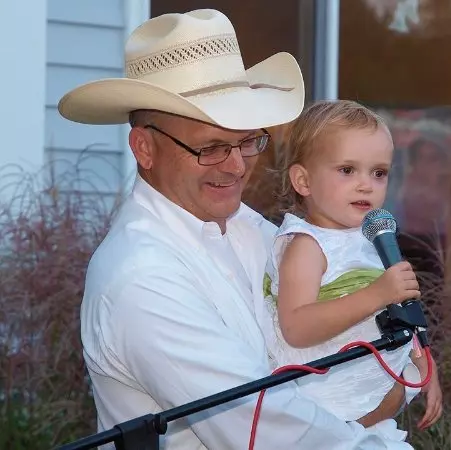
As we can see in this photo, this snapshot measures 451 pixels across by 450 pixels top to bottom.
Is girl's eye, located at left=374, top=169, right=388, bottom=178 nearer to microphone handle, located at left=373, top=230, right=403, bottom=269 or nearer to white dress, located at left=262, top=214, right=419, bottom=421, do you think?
white dress, located at left=262, top=214, right=419, bottom=421

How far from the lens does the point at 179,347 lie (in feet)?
10.1

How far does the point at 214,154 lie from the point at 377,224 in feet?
1.93

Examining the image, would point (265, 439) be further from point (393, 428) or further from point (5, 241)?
point (5, 241)

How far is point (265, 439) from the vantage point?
3135mm

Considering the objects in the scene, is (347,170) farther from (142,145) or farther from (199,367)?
(199,367)

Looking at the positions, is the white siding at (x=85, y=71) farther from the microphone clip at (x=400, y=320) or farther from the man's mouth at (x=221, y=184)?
the microphone clip at (x=400, y=320)

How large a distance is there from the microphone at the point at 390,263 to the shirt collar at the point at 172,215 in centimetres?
53

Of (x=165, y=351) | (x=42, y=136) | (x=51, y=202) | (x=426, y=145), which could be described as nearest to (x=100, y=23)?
(x=42, y=136)

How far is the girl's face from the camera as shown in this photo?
11.8 ft

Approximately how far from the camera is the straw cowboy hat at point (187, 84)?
132 inches

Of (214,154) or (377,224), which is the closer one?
(377,224)

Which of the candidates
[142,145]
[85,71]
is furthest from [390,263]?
[85,71]

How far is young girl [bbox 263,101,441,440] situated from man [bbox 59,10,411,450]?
88 mm

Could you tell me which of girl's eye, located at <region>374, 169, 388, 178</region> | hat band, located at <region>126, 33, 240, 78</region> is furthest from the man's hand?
hat band, located at <region>126, 33, 240, 78</region>
